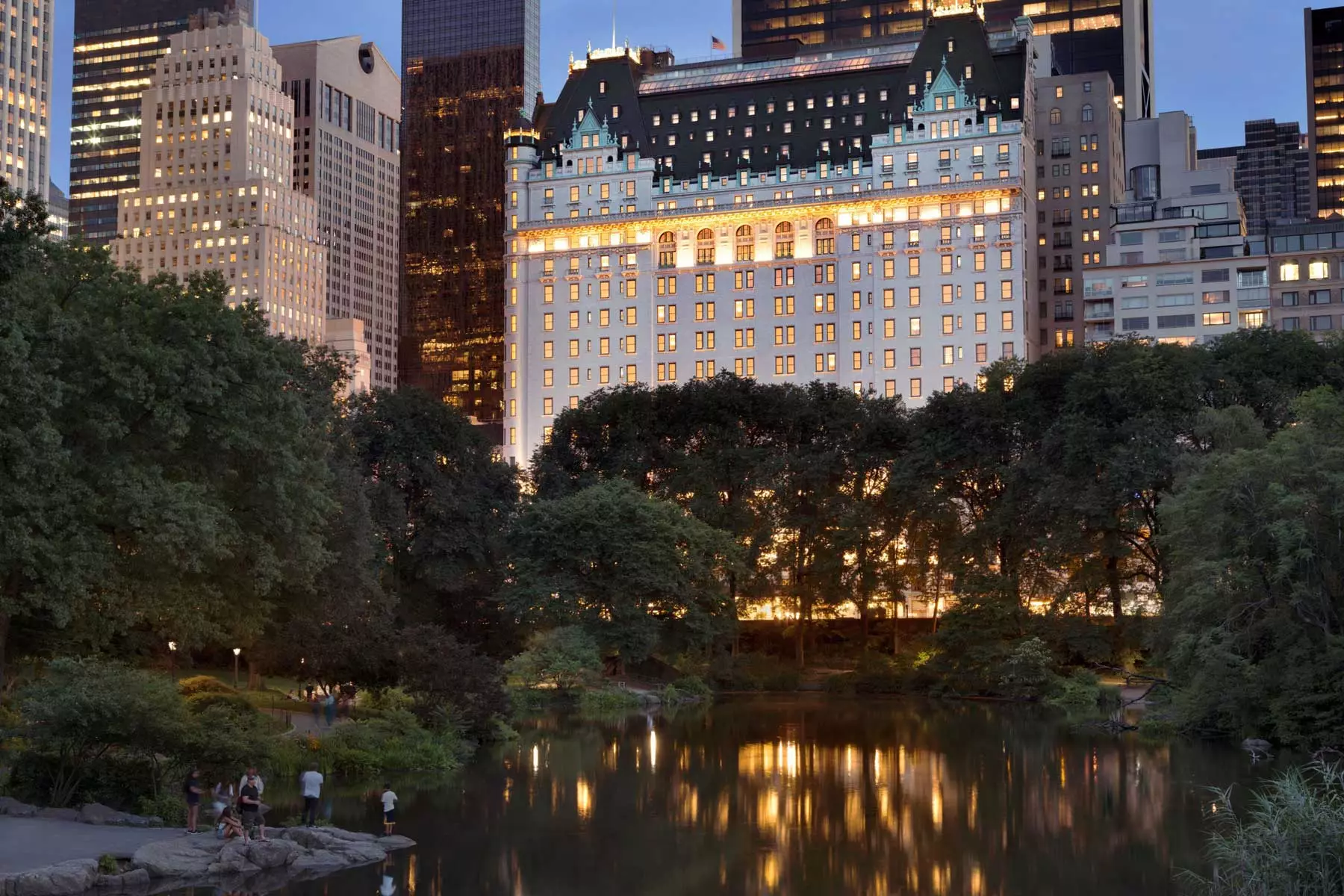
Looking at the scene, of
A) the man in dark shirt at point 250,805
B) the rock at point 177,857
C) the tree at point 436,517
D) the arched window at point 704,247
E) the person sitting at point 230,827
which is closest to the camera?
the rock at point 177,857

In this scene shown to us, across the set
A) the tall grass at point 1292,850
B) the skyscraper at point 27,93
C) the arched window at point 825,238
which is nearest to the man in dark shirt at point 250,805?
the tall grass at point 1292,850

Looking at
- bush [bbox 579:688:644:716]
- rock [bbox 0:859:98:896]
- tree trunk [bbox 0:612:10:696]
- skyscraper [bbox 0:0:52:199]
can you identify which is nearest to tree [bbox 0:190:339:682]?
tree trunk [bbox 0:612:10:696]

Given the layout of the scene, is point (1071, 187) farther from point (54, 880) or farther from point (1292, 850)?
point (54, 880)

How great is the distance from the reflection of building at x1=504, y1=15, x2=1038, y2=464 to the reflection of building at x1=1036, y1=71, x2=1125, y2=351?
34.4 ft

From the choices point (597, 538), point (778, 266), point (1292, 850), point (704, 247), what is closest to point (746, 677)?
point (597, 538)

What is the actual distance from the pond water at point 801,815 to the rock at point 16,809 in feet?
Answer: 19.8

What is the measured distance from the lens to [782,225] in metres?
157

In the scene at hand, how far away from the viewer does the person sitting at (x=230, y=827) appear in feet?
115

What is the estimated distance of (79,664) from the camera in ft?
134

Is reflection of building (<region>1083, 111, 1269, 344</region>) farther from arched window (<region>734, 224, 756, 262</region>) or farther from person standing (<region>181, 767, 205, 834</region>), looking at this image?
person standing (<region>181, 767, 205, 834</region>)

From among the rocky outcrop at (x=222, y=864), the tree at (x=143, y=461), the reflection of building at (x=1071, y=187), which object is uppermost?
the reflection of building at (x=1071, y=187)

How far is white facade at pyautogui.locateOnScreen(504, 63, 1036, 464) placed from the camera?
148875 millimetres

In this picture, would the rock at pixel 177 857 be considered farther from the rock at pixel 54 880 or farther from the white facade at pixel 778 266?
the white facade at pixel 778 266

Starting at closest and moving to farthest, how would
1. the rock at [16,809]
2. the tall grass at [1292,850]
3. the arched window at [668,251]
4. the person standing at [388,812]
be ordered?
the tall grass at [1292,850], the rock at [16,809], the person standing at [388,812], the arched window at [668,251]
